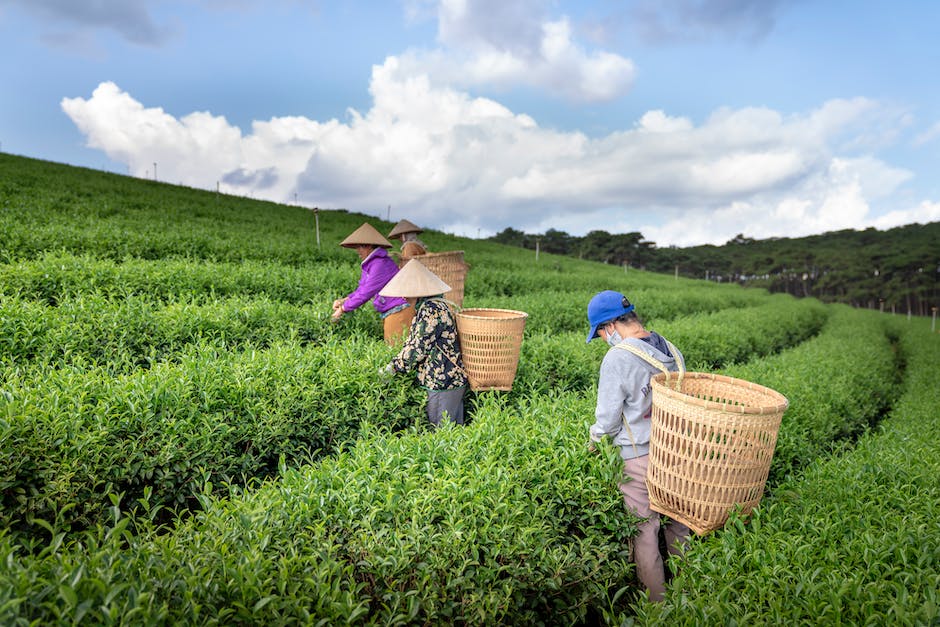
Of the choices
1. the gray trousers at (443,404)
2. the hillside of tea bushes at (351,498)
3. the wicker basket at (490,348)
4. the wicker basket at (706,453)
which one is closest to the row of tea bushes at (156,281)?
the hillside of tea bushes at (351,498)

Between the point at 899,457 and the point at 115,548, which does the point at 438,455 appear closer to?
the point at 115,548

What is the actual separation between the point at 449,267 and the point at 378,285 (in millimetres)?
910

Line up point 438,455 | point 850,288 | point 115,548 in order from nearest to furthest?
point 115,548 → point 438,455 → point 850,288

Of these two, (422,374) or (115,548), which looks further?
(422,374)

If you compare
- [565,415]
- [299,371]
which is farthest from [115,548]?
[565,415]

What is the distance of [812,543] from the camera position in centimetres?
277

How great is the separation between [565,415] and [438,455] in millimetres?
1298

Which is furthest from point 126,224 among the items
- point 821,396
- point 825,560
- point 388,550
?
point 825,560

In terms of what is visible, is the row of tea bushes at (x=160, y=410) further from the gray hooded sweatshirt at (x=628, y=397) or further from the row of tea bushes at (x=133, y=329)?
the gray hooded sweatshirt at (x=628, y=397)

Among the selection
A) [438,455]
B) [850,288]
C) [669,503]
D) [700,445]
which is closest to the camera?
[700,445]

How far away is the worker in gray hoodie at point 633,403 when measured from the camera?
10.3ft

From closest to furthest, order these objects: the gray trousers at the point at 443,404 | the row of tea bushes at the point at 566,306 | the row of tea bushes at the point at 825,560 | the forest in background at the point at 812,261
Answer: the row of tea bushes at the point at 825,560
the gray trousers at the point at 443,404
the row of tea bushes at the point at 566,306
the forest in background at the point at 812,261

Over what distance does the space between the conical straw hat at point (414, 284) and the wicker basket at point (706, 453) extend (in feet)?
6.80

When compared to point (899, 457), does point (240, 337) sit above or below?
above
